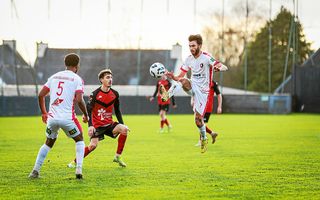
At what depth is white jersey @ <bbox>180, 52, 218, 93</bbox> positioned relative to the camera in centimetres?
1280

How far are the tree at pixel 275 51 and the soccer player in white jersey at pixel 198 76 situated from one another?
32728mm

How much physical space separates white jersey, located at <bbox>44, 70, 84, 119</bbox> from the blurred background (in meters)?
30.0

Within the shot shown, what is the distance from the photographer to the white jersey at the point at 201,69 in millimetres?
12797

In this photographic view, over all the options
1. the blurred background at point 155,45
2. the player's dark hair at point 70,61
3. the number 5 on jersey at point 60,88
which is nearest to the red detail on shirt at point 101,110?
the player's dark hair at point 70,61

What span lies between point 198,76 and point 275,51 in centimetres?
3521

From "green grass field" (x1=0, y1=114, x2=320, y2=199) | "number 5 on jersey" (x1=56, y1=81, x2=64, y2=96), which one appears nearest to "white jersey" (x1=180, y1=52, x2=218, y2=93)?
"green grass field" (x1=0, y1=114, x2=320, y2=199)

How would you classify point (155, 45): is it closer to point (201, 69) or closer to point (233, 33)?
point (233, 33)

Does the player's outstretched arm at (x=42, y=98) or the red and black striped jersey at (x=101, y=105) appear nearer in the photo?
the player's outstretched arm at (x=42, y=98)

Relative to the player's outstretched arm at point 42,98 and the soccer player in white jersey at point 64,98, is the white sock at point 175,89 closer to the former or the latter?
the soccer player in white jersey at point 64,98

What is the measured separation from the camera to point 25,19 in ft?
135

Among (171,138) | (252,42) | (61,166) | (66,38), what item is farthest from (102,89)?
(252,42)

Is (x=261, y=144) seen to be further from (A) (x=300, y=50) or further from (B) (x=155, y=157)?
(A) (x=300, y=50)

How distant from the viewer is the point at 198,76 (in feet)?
42.8

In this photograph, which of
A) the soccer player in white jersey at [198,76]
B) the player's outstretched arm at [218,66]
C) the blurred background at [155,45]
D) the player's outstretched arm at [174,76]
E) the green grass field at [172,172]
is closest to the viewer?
the green grass field at [172,172]
